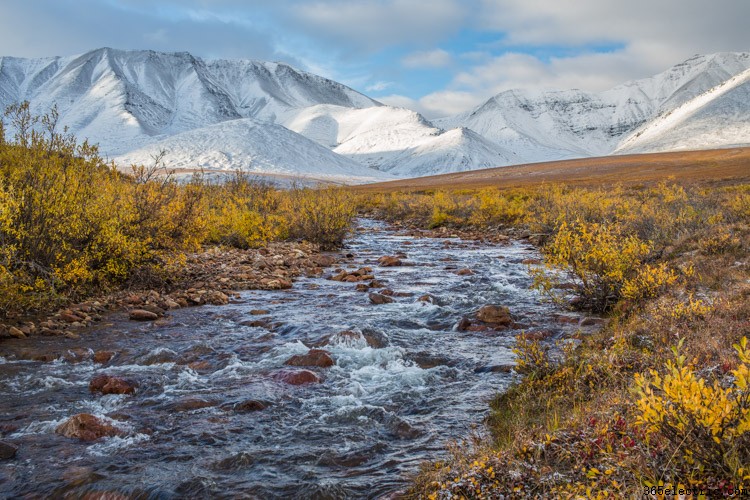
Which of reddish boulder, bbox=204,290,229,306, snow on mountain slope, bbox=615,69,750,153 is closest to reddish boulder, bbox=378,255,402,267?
reddish boulder, bbox=204,290,229,306

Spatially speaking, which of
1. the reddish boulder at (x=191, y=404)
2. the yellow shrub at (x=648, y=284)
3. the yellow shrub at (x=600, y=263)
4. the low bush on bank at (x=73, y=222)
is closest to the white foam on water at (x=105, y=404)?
the reddish boulder at (x=191, y=404)

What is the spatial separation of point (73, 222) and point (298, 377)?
5.51 meters

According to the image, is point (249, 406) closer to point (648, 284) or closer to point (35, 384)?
point (35, 384)

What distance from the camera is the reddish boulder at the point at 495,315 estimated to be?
9266mm

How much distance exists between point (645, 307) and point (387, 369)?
14.0 ft

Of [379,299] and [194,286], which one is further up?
[194,286]

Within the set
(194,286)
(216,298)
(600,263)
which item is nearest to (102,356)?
(216,298)

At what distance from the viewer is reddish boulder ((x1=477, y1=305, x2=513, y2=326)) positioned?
9266 mm

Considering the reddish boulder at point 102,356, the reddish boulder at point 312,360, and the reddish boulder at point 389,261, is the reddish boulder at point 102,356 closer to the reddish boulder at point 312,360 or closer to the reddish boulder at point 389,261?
the reddish boulder at point 312,360

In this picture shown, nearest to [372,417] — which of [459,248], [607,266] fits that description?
[607,266]

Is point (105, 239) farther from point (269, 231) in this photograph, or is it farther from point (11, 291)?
point (269, 231)

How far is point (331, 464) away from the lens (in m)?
4.67

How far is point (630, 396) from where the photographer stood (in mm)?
4020

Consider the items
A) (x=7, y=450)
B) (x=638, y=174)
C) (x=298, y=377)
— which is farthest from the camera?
(x=638, y=174)
